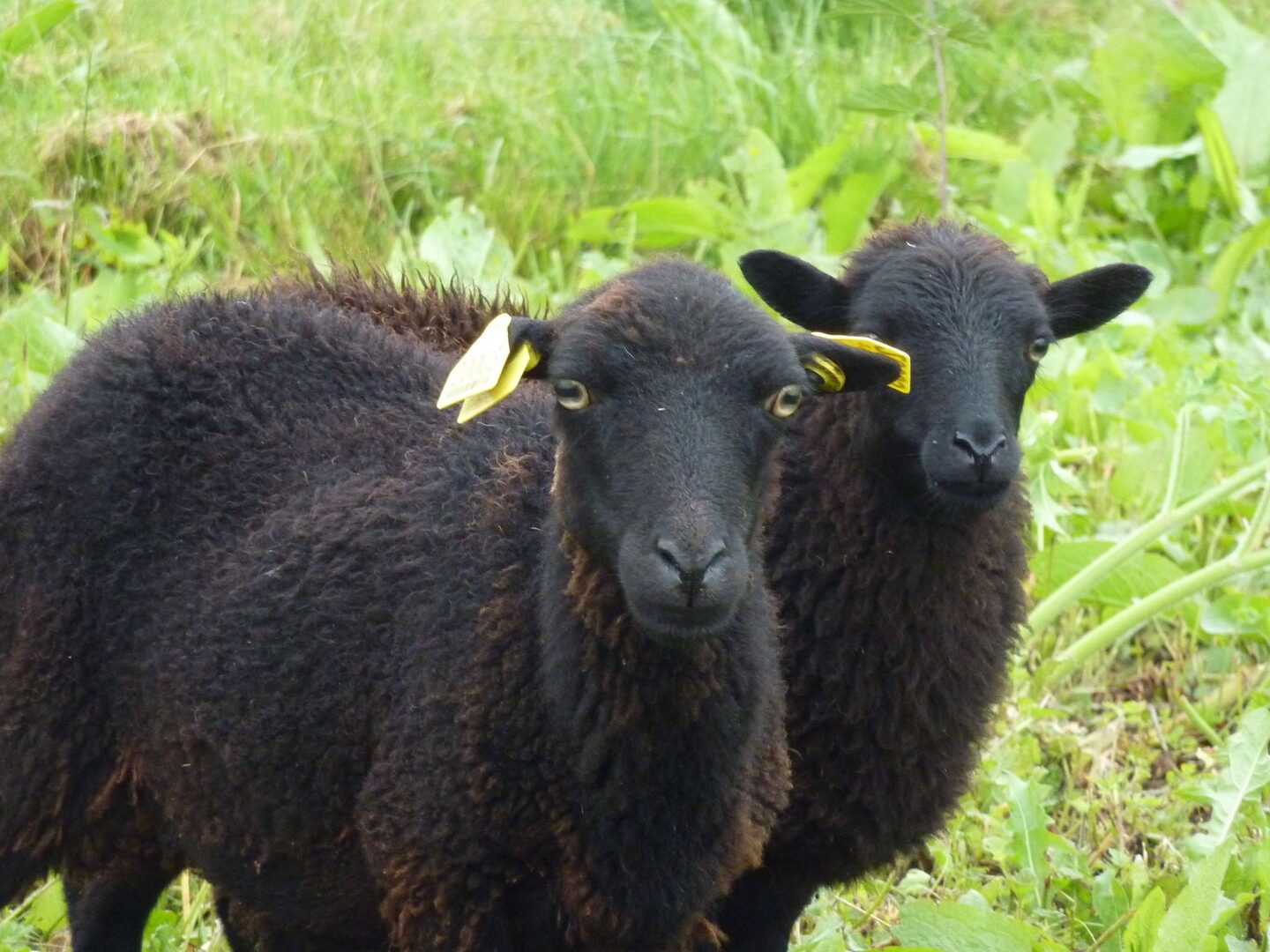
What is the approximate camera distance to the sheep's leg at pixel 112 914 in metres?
4.58

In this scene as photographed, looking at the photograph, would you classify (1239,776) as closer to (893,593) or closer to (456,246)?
(893,593)

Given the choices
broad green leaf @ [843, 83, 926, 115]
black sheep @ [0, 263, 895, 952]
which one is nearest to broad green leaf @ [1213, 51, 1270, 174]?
broad green leaf @ [843, 83, 926, 115]

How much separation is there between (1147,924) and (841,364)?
5.05ft

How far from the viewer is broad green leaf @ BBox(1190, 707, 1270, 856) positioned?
4.88 meters

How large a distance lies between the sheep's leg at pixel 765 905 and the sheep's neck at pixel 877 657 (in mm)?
69

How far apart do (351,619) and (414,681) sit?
0.22 m

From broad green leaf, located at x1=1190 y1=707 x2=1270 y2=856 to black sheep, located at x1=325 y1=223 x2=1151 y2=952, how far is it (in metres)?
0.79

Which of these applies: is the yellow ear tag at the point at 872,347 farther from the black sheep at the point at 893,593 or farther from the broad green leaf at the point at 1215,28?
the broad green leaf at the point at 1215,28

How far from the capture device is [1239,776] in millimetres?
4910

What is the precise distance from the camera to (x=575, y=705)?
3.57 m

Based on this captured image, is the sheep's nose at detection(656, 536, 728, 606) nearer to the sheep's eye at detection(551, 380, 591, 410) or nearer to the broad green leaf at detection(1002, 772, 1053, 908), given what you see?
the sheep's eye at detection(551, 380, 591, 410)

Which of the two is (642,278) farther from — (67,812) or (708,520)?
(67,812)

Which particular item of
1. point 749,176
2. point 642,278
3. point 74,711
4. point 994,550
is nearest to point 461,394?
point 642,278

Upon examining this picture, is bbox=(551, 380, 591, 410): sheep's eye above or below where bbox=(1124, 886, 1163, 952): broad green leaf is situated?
above
